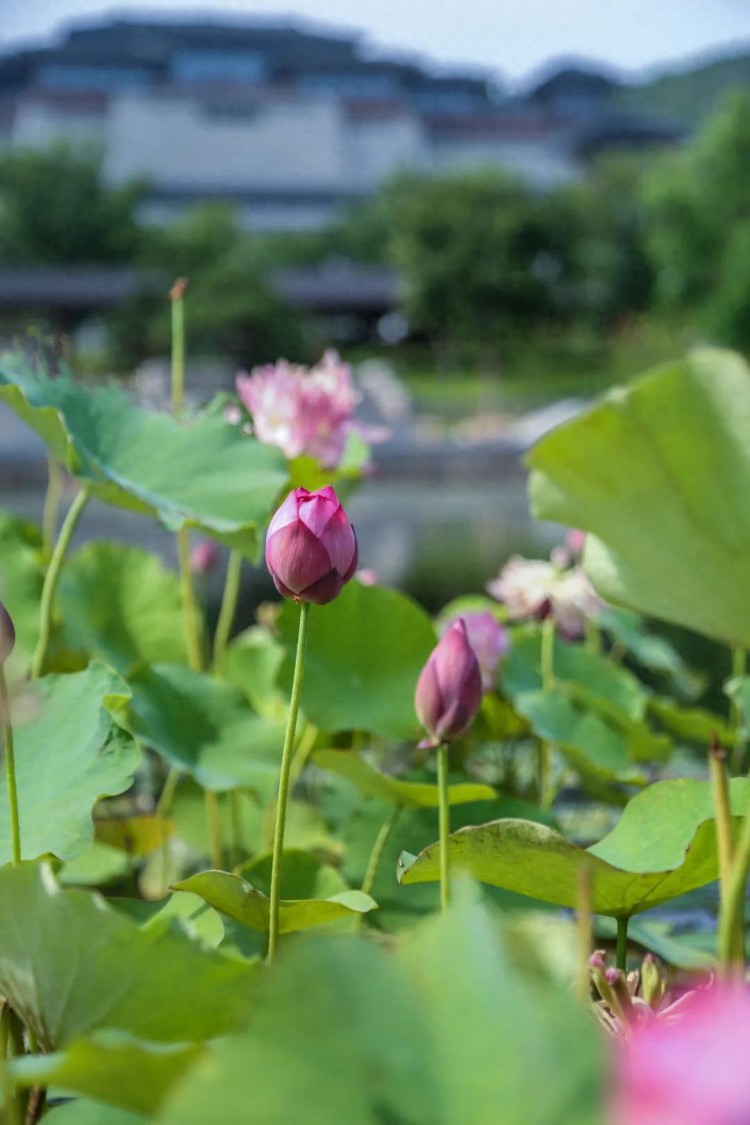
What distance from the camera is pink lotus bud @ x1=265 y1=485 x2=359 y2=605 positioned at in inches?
12.1

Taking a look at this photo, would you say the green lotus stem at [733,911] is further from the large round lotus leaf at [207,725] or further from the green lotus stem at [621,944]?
the large round lotus leaf at [207,725]

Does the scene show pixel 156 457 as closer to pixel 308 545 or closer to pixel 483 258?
pixel 308 545

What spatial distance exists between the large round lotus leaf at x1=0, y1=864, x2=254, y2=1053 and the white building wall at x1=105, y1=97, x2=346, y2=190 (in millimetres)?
21751

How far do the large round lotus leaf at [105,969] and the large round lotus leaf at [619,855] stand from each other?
8 centimetres

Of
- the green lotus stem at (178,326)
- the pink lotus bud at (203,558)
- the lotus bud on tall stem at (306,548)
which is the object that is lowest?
the pink lotus bud at (203,558)

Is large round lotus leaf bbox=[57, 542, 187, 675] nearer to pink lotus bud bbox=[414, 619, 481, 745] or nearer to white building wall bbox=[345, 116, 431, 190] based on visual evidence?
pink lotus bud bbox=[414, 619, 481, 745]

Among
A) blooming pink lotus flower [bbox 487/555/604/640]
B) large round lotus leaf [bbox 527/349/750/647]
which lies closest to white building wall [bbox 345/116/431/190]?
blooming pink lotus flower [bbox 487/555/604/640]

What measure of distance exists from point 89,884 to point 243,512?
308mm

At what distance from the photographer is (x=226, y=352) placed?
41.1 feet

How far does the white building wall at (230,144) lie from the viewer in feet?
69.7

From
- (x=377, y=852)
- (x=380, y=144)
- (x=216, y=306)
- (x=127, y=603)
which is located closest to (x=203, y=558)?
(x=127, y=603)

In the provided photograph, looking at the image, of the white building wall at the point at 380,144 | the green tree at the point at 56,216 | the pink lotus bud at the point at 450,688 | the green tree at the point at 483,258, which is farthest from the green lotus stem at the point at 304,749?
the white building wall at the point at 380,144

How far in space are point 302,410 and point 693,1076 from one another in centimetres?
56

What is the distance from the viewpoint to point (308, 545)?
31 centimetres
